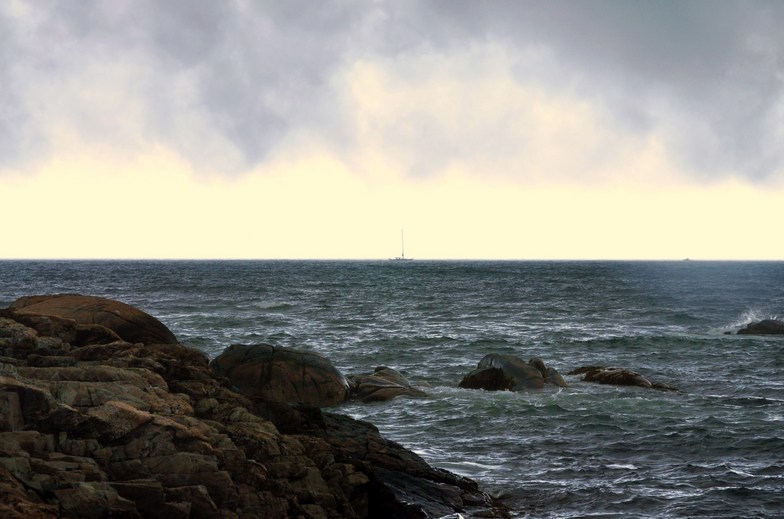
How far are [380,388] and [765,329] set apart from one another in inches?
1033

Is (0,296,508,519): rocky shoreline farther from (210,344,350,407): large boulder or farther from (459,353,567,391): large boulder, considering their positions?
(459,353,567,391): large boulder

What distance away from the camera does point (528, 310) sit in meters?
53.0

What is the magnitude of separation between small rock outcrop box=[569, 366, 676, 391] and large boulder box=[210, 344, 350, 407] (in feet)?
27.9

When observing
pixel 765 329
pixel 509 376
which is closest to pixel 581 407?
pixel 509 376

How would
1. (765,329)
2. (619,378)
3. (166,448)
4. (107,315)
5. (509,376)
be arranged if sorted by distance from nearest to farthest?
(166,448) < (107,315) < (509,376) < (619,378) < (765,329)

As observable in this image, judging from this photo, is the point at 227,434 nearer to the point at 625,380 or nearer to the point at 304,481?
the point at 304,481

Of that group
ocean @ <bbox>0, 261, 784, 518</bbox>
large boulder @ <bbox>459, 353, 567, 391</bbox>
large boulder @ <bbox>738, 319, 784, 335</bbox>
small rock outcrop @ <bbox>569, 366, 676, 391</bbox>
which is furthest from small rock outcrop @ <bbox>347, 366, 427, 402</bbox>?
large boulder @ <bbox>738, 319, 784, 335</bbox>

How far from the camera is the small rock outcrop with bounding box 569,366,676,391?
2136 centimetres

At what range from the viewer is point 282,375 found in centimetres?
1800

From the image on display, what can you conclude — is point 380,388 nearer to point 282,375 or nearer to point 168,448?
point 282,375

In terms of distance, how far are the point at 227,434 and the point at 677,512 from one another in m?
7.04

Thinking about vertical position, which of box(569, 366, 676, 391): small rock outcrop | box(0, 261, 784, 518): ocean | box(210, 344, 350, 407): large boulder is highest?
box(210, 344, 350, 407): large boulder

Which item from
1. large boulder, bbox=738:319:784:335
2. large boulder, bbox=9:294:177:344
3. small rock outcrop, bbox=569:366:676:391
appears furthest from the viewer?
large boulder, bbox=738:319:784:335

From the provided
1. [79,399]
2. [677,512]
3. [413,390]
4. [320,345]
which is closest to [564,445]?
[677,512]
